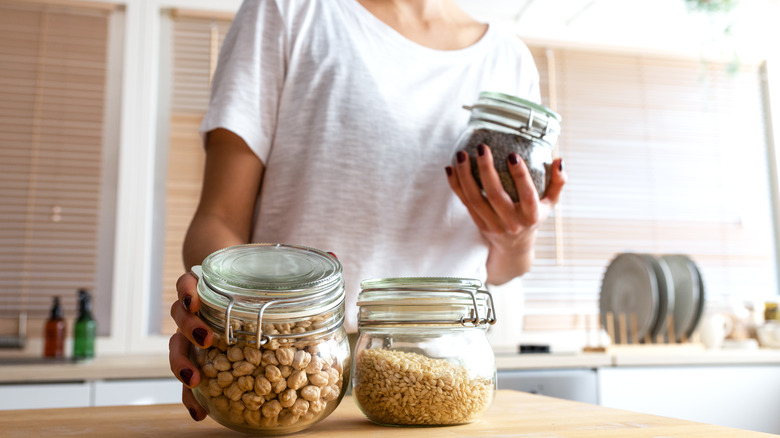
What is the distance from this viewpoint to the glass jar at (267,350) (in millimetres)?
399

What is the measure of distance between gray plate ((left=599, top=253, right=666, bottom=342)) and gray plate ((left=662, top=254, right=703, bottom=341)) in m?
0.11

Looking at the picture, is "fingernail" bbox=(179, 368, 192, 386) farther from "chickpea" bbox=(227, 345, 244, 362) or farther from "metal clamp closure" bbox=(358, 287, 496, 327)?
"metal clamp closure" bbox=(358, 287, 496, 327)

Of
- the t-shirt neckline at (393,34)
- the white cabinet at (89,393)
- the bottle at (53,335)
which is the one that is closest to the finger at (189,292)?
the t-shirt neckline at (393,34)

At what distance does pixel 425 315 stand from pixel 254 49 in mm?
414

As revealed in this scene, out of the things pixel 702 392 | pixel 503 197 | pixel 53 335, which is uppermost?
pixel 503 197

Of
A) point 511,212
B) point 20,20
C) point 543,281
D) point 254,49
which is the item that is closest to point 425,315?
point 511,212

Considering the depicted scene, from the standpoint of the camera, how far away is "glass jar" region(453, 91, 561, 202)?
2.11 ft

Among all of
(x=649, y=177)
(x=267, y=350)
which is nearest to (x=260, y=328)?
(x=267, y=350)

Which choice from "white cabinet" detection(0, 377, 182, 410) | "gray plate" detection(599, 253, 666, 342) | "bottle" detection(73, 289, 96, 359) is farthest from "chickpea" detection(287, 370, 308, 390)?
"gray plate" detection(599, 253, 666, 342)

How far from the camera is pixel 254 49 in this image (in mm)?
750

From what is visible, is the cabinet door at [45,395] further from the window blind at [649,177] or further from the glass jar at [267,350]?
the window blind at [649,177]

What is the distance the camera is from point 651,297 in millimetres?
2023

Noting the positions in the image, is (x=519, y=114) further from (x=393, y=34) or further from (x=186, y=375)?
(x=186, y=375)

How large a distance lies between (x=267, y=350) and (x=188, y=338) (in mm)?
52
